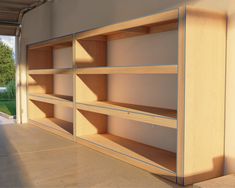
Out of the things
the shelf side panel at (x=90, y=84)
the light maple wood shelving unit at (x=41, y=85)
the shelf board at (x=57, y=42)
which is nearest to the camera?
the shelf side panel at (x=90, y=84)

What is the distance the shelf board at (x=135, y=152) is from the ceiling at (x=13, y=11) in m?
3.48

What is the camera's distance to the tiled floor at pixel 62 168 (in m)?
3.08

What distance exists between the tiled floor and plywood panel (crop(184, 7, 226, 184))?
39cm

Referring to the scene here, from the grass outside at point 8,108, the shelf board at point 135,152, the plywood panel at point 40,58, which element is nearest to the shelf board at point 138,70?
the shelf board at point 135,152

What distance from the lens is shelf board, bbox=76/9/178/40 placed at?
3.16m

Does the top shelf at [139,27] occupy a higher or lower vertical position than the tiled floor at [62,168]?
higher

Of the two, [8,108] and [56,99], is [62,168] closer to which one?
[56,99]

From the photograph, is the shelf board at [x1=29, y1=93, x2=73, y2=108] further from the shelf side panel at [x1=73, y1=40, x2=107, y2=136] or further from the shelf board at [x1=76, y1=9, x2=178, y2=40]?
the shelf board at [x1=76, y1=9, x2=178, y2=40]

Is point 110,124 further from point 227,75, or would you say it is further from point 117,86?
point 227,75

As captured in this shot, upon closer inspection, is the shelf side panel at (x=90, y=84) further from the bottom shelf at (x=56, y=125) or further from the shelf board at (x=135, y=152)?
the bottom shelf at (x=56, y=125)

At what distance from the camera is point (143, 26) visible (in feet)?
13.1

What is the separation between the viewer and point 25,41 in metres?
6.81

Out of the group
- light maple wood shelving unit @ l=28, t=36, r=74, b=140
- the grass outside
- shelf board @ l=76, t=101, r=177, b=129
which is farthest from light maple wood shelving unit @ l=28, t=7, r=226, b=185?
the grass outside

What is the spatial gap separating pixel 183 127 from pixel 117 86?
6.68ft
